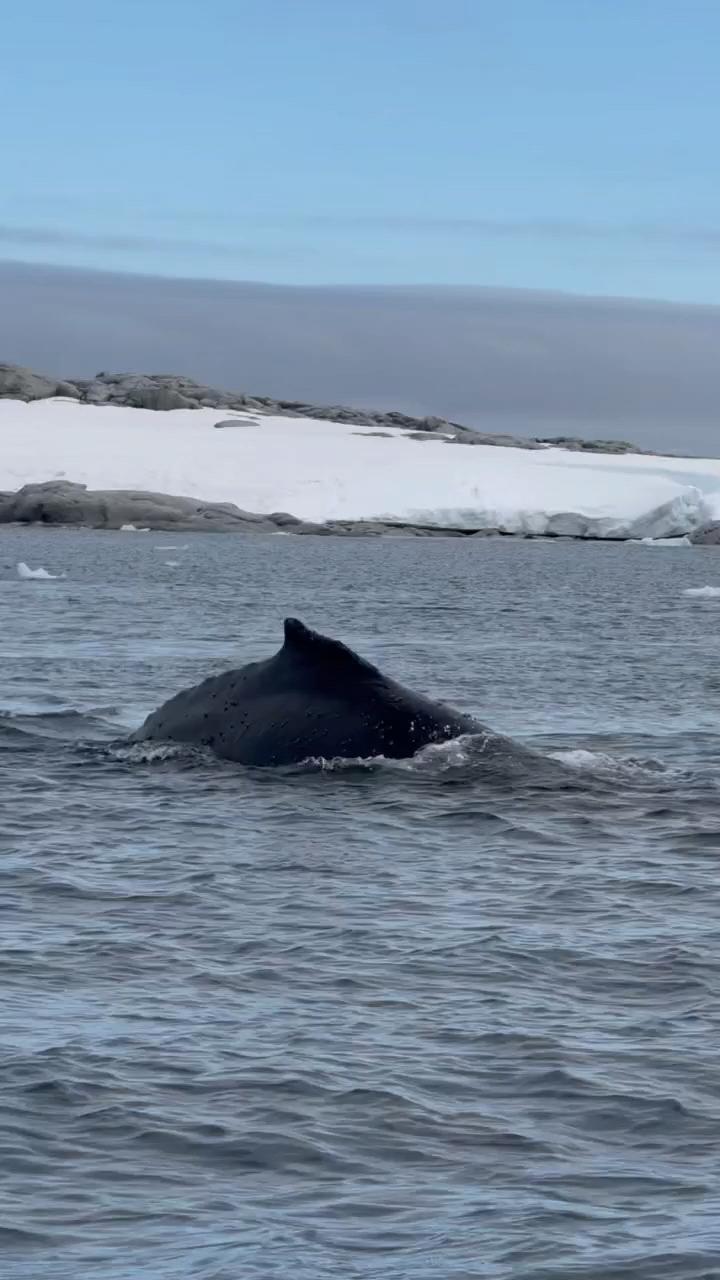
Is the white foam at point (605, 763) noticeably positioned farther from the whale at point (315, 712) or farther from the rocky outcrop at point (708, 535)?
the rocky outcrop at point (708, 535)

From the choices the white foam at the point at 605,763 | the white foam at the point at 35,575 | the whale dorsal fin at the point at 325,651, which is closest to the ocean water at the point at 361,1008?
the white foam at the point at 605,763

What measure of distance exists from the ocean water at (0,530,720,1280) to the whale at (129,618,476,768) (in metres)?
0.21

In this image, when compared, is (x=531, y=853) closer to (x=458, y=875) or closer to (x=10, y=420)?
(x=458, y=875)

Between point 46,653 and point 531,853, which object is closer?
point 531,853

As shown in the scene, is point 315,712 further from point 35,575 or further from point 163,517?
point 163,517

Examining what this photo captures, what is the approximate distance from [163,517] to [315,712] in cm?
8015

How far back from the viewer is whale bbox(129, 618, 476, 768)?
51.3ft

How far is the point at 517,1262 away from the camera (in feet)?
21.1

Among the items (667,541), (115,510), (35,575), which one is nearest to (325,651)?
(35,575)

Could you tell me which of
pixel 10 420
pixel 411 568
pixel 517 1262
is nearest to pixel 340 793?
pixel 517 1262

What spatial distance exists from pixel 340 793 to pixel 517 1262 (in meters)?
8.50

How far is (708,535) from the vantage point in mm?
95750

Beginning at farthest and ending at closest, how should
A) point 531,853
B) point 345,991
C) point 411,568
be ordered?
point 411,568 < point 531,853 < point 345,991

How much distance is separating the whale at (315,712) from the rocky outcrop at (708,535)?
80004mm
